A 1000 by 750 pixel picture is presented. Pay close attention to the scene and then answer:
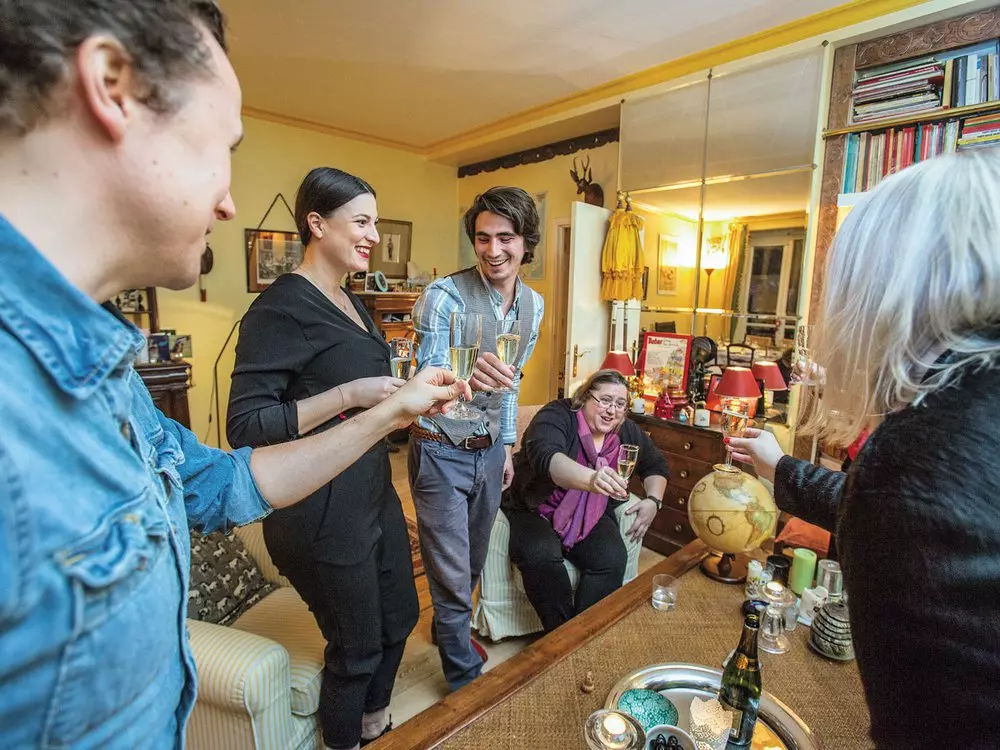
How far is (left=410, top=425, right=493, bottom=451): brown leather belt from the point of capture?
1674 mm

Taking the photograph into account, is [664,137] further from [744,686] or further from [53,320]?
[53,320]

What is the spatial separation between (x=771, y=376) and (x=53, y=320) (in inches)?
126

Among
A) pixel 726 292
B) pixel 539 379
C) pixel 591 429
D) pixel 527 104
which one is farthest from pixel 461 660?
pixel 527 104

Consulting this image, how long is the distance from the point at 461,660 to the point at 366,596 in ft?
1.88

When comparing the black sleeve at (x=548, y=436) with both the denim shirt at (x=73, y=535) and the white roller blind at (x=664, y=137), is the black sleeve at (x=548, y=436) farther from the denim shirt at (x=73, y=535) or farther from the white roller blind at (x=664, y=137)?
the white roller blind at (x=664, y=137)

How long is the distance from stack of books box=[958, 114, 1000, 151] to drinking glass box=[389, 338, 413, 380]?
8.64ft

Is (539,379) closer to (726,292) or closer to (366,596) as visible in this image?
(726,292)

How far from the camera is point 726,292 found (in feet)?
10.9

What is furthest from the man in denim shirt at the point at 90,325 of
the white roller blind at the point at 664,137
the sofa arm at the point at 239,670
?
the white roller blind at the point at 664,137

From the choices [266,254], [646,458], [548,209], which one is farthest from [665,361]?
[266,254]

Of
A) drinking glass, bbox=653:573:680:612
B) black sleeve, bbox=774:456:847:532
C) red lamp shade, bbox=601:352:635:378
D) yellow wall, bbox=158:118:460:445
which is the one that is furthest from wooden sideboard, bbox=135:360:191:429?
black sleeve, bbox=774:456:847:532

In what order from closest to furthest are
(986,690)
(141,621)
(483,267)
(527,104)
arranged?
(141,621)
(986,690)
(483,267)
(527,104)

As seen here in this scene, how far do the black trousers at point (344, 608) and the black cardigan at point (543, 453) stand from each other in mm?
735

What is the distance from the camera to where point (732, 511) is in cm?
151
